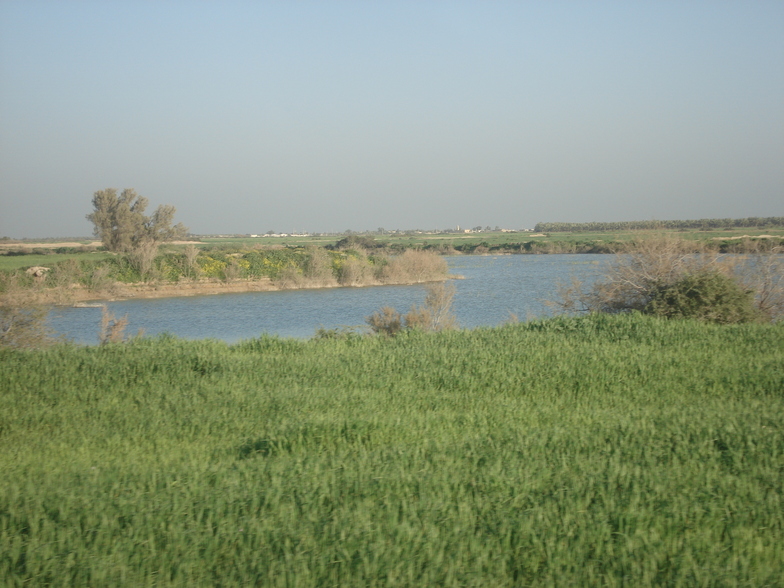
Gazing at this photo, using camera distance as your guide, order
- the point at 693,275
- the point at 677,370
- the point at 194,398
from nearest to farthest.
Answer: the point at 194,398, the point at 677,370, the point at 693,275

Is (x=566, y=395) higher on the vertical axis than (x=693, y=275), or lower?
lower

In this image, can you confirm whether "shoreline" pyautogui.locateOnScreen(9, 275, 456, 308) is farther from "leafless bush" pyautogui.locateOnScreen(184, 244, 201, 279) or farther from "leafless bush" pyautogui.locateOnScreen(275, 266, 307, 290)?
"leafless bush" pyautogui.locateOnScreen(184, 244, 201, 279)

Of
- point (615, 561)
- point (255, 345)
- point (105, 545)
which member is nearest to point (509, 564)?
point (615, 561)

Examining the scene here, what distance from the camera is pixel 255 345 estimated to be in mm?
14250

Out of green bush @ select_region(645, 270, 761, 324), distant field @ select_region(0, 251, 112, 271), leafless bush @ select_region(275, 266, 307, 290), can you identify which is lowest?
leafless bush @ select_region(275, 266, 307, 290)

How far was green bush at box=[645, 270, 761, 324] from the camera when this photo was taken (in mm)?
17469

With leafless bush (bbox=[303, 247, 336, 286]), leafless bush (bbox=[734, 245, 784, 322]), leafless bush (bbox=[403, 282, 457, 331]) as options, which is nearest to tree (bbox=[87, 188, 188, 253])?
leafless bush (bbox=[303, 247, 336, 286])

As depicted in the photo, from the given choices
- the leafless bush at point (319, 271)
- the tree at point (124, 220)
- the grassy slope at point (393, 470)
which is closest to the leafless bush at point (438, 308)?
the grassy slope at point (393, 470)

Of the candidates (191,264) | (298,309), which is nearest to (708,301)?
(298,309)

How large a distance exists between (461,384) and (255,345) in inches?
228

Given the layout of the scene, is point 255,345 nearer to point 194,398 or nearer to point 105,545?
point 194,398

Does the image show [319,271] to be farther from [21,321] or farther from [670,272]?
[21,321]

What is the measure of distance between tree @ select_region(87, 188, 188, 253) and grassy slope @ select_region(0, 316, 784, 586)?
175 feet

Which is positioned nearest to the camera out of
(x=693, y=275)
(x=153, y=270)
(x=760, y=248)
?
(x=693, y=275)
